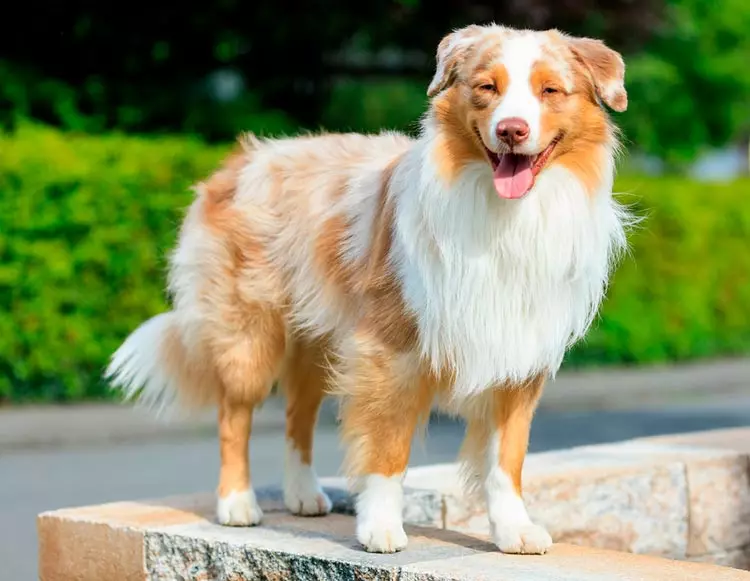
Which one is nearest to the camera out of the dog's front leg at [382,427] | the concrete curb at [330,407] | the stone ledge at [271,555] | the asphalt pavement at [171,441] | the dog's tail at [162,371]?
A: the stone ledge at [271,555]

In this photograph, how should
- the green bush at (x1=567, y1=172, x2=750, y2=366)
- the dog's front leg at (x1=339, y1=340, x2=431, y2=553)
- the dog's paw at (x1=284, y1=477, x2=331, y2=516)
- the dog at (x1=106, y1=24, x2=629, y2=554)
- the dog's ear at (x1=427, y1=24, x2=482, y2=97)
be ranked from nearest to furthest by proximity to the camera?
the dog at (x1=106, y1=24, x2=629, y2=554) → the dog's ear at (x1=427, y1=24, x2=482, y2=97) → the dog's front leg at (x1=339, y1=340, x2=431, y2=553) → the dog's paw at (x1=284, y1=477, x2=331, y2=516) → the green bush at (x1=567, y1=172, x2=750, y2=366)

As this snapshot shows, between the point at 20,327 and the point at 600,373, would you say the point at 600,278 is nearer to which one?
the point at 20,327

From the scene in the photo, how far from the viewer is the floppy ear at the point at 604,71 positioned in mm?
4719

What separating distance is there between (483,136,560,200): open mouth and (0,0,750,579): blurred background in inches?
214

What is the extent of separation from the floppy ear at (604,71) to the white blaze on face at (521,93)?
169 mm

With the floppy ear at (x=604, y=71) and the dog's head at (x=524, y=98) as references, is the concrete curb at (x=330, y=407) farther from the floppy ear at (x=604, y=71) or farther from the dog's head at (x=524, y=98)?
the floppy ear at (x=604, y=71)

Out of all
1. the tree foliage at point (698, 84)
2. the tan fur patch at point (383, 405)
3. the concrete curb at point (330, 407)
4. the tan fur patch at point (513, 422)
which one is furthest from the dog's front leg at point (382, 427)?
the tree foliage at point (698, 84)

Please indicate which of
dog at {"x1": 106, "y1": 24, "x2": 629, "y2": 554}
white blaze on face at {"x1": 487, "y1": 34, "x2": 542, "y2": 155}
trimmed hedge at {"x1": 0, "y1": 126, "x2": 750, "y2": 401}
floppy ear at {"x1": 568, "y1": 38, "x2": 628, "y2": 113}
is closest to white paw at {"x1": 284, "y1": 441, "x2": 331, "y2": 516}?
dog at {"x1": 106, "y1": 24, "x2": 629, "y2": 554}

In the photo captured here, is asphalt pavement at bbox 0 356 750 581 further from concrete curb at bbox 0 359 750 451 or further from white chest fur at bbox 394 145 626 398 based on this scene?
white chest fur at bbox 394 145 626 398

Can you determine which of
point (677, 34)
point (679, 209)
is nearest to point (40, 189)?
point (679, 209)

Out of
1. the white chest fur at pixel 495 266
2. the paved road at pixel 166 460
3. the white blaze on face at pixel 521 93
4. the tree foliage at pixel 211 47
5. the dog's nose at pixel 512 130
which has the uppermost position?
the tree foliage at pixel 211 47

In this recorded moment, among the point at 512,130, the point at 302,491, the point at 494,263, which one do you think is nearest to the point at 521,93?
the point at 512,130

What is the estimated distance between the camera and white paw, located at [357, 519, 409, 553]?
4.82 metres

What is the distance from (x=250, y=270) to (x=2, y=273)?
7819 mm
